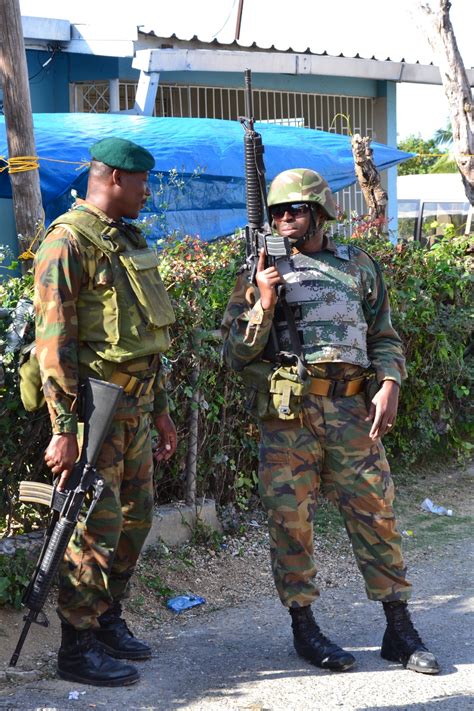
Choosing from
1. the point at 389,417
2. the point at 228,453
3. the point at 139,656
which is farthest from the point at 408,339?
the point at 139,656

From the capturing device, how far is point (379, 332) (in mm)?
4289

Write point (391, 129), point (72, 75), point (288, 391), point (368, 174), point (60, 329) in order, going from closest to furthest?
point (60, 329) → point (288, 391) → point (368, 174) → point (72, 75) → point (391, 129)

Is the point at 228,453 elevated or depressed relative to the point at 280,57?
depressed

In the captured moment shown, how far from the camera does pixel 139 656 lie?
4.12m

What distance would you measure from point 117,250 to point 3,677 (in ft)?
5.40

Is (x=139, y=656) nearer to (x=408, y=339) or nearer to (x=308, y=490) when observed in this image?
(x=308, y=490)

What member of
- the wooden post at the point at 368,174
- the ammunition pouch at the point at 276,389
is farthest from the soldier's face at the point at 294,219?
the wooden post at the point at 368,174

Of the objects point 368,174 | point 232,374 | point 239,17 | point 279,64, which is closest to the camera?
point 232,374

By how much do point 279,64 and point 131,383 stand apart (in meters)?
9.23

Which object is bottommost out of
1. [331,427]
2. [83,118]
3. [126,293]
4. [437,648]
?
[437,648]

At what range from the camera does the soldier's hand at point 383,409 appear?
13.3 ft

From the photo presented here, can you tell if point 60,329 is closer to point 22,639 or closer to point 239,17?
point 22,639

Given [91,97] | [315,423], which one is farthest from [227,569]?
[91,97]

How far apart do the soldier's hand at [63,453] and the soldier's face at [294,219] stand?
46.4 inches
